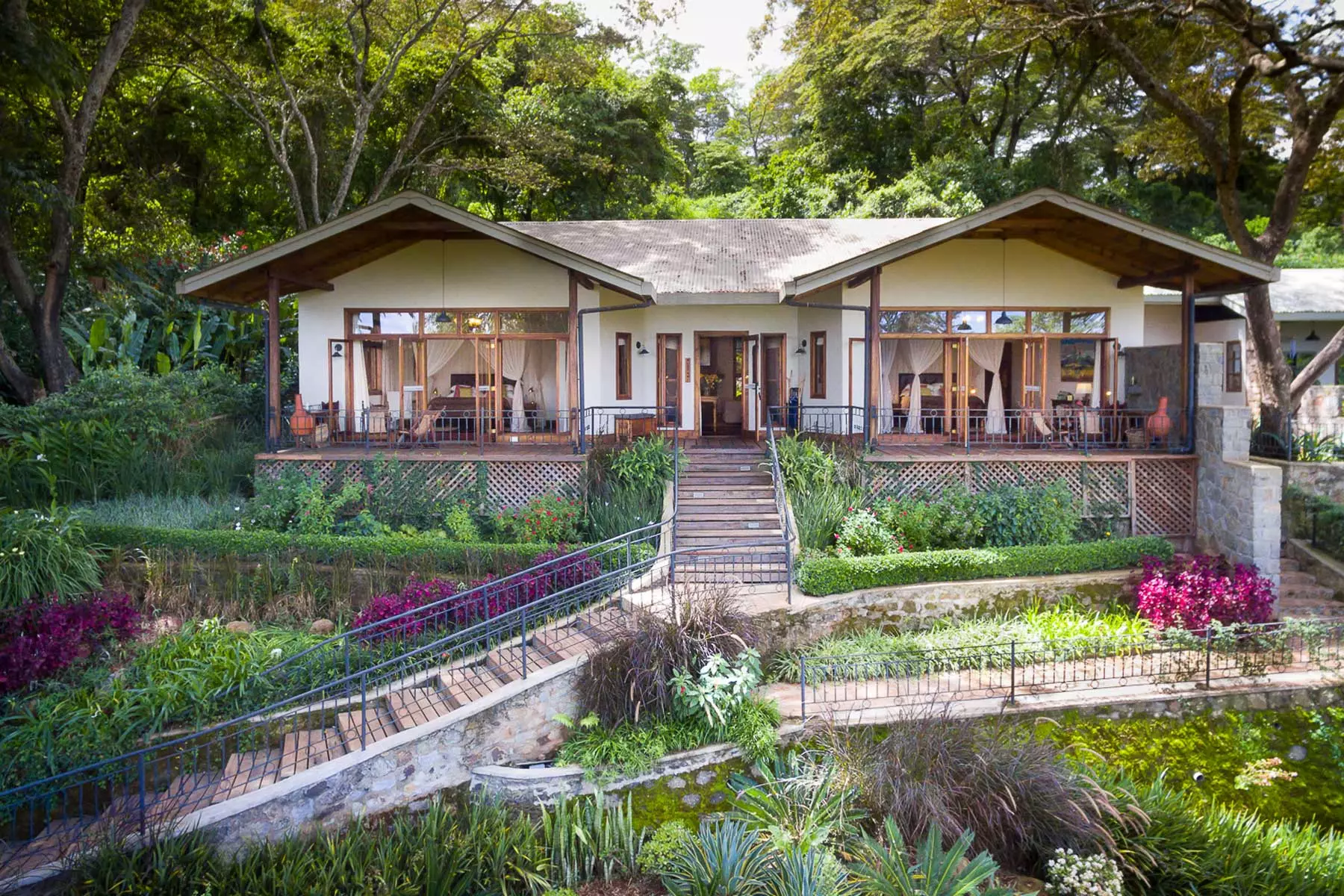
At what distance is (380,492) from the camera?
41.7 ft

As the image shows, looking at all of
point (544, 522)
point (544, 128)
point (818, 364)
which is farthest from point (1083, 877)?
point (544, 128)

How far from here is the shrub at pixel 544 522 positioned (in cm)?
1202

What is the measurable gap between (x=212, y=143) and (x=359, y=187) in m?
4.31

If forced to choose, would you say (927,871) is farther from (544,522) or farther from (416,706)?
(544,522)

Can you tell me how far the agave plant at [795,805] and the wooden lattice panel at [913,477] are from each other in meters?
5.88

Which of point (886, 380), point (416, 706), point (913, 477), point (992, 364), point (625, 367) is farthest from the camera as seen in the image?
point (625, 367)

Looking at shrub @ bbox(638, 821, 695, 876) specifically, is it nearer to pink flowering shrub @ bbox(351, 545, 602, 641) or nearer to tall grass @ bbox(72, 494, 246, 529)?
pink flowering shrub @ bbox(351, 545, 602, 641)

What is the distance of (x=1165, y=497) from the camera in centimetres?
1327

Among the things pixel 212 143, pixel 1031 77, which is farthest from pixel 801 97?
pixel 212 143

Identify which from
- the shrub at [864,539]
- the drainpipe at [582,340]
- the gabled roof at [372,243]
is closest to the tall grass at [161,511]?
A: the gabled roof at [372,243]

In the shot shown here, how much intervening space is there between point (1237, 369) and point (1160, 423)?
28.2 feet

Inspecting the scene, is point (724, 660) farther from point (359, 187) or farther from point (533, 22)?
point (359, 187)

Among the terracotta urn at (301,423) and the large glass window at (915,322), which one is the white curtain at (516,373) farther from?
the large glass window at (915,322)

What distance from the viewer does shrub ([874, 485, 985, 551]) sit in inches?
465
